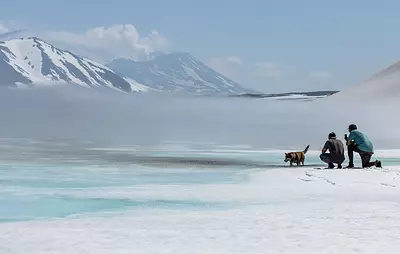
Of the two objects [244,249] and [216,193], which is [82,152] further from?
[244,249]

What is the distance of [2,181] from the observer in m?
19.3

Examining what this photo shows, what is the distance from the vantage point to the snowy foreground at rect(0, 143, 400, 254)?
10.1 m

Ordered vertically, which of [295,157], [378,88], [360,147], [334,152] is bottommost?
[295,157]

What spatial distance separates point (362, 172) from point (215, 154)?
Result: 12.1 m

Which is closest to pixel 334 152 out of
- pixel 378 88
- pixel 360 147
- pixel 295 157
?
pixel 360 147

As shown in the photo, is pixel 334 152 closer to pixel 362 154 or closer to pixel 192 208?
→ pixel 362 154

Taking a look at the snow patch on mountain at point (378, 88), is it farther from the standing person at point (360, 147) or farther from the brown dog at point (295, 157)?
the standing person at point (360, 147)

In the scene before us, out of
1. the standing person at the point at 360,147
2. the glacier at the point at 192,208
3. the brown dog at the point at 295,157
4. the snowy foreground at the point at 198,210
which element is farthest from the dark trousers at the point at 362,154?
the brown dog at the point at 295,157

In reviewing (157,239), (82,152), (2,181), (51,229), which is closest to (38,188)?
(2,181)

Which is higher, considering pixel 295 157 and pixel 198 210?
pixel 295 157

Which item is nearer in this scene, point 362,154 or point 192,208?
point 192,208

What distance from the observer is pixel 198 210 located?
45.3 feet

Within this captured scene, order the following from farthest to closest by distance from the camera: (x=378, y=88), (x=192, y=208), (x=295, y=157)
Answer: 1. (x=378, y=88)
2. (x=295, y=157)
3. (x=192, y=208)

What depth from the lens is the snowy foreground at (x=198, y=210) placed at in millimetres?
10078
